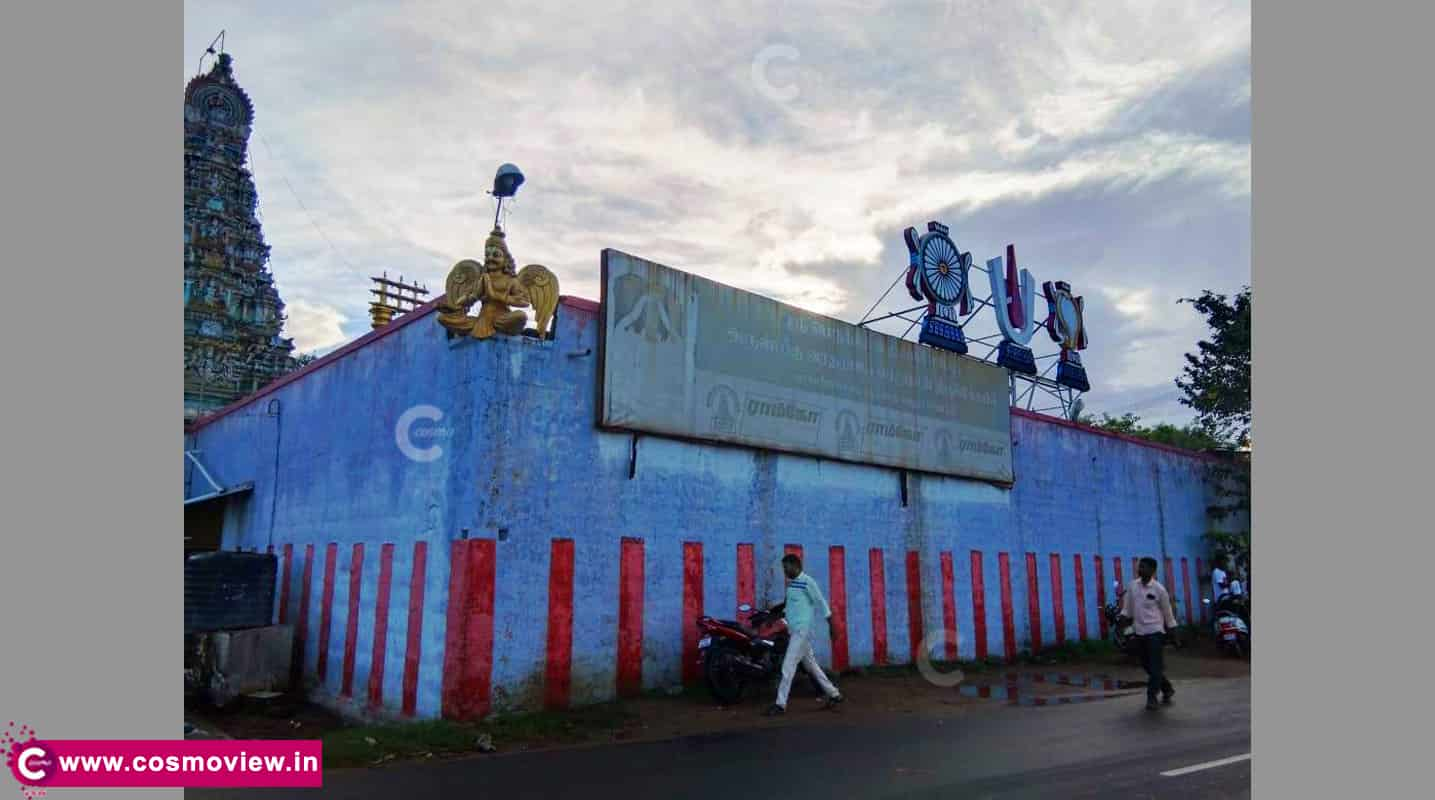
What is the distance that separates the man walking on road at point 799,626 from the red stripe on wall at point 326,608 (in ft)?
19.9

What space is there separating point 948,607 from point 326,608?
9532mm

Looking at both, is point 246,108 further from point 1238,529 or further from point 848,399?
point 1238,529

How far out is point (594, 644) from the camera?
1073cm

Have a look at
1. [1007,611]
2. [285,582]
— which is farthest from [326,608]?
[1007,611]

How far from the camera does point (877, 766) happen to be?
23.9 ft

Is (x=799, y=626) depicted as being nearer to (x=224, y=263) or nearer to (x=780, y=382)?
(x=780, y=382)

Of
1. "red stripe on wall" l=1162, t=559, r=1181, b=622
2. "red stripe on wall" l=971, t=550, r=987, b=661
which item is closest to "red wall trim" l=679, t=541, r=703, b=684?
"red stripe on wall" l=971, t=550, r=987, b=661

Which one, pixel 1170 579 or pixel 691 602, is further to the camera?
pixel 1170 579

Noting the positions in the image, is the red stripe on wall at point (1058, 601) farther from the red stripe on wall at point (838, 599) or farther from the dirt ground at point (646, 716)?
the red stripe on wall at point (838, 599)

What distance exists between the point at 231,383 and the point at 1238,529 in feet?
120

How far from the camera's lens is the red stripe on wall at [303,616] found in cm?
A: 1297

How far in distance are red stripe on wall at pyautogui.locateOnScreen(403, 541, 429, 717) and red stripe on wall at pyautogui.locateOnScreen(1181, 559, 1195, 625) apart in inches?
738

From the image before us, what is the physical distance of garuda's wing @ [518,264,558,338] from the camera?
418 inches

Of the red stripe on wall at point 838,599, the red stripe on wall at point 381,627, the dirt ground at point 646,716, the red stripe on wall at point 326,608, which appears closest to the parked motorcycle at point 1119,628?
the dirt ground at point 646,716
